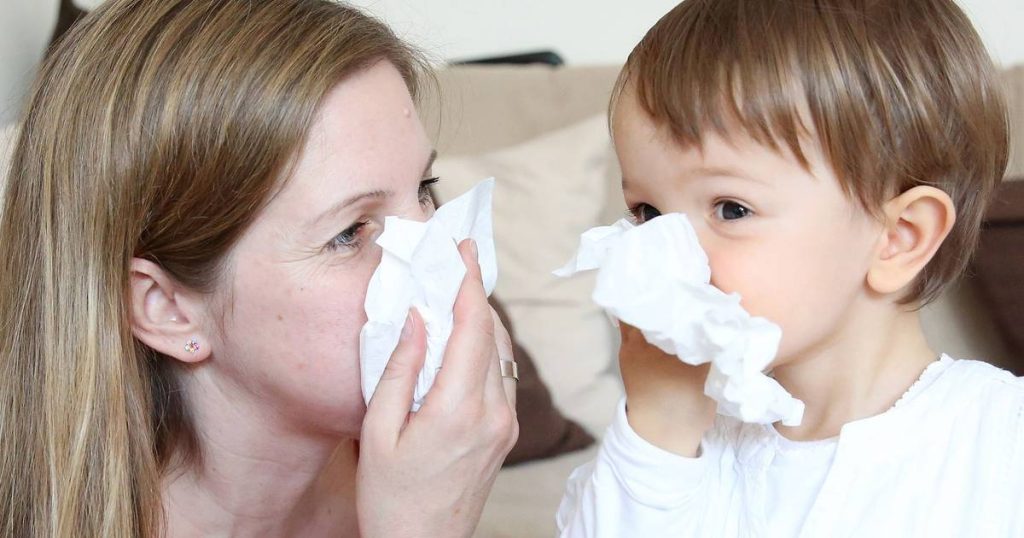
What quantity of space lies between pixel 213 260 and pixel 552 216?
117cm

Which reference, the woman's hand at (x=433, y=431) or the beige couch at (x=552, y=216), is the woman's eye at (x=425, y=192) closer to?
the woman's hand at (x=433, y=431)

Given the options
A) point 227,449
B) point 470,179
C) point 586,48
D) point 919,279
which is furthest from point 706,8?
point 586,48

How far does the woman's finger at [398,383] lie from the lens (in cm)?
118

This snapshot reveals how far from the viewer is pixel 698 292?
100cm

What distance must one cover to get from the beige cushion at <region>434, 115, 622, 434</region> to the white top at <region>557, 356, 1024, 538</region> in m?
1.02

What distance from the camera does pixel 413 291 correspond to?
3.92 feet

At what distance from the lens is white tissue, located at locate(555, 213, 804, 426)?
99cm

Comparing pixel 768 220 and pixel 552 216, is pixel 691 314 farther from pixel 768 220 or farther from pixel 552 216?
pixel 552 216

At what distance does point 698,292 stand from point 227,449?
0.70 meters

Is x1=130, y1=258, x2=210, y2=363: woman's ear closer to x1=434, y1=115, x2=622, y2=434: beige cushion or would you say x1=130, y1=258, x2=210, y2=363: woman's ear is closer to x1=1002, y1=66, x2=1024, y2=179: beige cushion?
x1=434, y1=115, x2=622, y2=434: beige cushion

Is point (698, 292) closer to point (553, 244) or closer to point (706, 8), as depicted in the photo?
point (706, 8)

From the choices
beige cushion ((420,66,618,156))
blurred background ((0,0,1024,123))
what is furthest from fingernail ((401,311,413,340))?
blurred background ((0,0,1024,123))

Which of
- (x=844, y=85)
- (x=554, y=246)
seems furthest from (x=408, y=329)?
(x=554, y=246)

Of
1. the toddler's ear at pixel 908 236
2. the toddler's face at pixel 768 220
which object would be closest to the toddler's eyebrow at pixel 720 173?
the toddler's face at pixel 768 220
